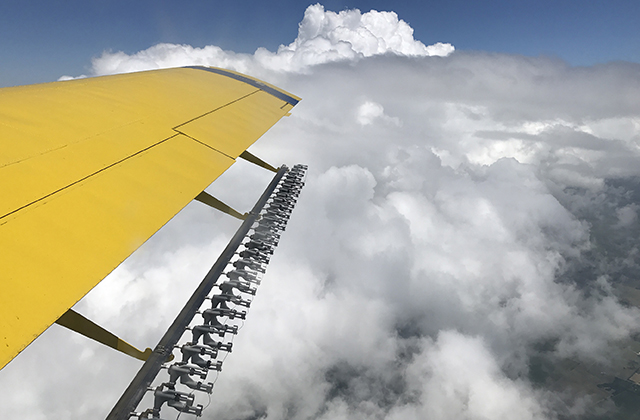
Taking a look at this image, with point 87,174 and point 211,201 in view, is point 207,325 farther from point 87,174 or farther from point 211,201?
point 87,174

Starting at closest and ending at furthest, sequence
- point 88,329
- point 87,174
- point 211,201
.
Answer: point 87,174 < point 88,329 < point 211,201

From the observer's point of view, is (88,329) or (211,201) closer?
(88,329)

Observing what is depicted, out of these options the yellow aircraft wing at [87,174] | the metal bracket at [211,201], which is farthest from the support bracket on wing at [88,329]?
the metal bracket at [211,201]

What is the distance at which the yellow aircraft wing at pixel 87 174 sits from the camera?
3.19 meters

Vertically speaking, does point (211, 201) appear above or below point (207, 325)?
above

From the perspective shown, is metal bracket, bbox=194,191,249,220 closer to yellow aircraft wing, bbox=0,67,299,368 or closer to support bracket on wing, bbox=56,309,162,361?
yellow aircraft wing, bbox=0,67,299,368

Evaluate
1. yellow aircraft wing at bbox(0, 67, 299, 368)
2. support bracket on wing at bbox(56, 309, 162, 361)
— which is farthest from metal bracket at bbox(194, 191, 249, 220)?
support bracket on wing at bbox(56, 309, 162, 361)

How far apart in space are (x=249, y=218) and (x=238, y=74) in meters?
6.13

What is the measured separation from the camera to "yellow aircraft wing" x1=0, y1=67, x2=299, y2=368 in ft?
10.5

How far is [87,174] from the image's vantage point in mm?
4910

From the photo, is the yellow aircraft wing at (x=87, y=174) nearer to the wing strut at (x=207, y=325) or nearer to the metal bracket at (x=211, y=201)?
the metal bracket at (x=211, y=201)

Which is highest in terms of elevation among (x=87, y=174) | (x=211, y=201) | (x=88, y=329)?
(x=211, y=201)

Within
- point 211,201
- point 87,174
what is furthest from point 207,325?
point 87,174

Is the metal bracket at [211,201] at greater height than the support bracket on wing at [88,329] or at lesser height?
greater
